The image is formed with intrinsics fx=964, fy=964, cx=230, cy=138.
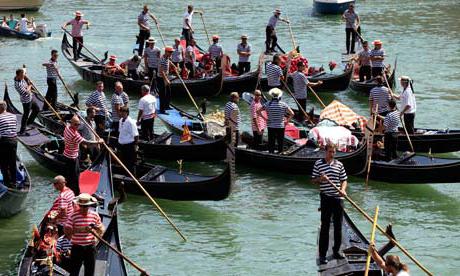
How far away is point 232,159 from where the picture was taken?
7.62 metres

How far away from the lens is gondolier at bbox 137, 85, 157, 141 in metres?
9.12

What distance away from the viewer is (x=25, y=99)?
9.62 metres

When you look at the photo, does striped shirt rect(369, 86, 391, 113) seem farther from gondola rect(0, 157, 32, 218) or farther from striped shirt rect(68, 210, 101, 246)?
striped shirt rect(68, 210, 101, 246)

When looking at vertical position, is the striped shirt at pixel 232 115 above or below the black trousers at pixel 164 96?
above

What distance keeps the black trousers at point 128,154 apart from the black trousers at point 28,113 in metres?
1.78

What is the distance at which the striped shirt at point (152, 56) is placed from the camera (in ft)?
39.2

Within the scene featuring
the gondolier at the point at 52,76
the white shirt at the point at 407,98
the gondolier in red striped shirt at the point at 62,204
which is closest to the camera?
the gondolier in red striped shirt at the point at 62,204

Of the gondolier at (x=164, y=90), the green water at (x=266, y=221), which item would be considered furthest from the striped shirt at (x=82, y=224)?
the gondolier at (x=164, y=90)

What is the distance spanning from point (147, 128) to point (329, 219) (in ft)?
11.6

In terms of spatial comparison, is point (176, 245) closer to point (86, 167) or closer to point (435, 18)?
point (86, 167)

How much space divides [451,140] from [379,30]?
8.74m

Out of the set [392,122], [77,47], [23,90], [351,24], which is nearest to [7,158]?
[23,90]

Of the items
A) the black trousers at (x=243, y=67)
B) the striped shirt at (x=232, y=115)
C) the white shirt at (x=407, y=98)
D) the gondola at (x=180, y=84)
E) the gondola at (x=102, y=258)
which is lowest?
the gondola at (x=180, y=84)

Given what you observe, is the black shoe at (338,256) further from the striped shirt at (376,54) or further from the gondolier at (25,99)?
the striped shirt at (376,54)
